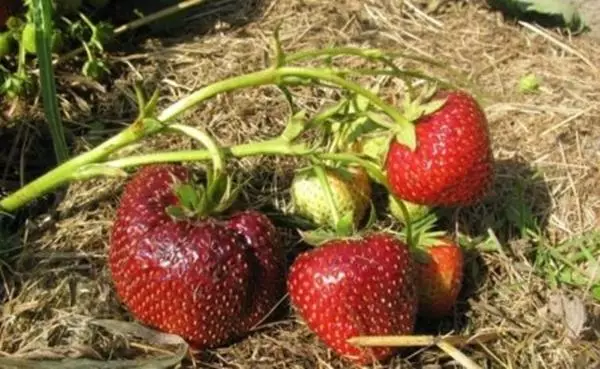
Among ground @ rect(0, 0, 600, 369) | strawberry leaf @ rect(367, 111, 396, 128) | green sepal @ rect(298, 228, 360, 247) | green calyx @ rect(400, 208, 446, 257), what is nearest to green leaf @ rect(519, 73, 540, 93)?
ground @ rect(0, 0, 600, 369)

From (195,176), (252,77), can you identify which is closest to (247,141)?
(195,176)

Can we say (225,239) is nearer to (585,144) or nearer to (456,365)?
(456,365)

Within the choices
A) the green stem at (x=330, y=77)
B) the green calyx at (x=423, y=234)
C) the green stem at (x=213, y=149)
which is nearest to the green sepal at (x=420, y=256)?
the green calyx at (x=423, y=234)

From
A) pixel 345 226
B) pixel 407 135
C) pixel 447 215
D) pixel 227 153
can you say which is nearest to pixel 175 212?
pixel 227 153

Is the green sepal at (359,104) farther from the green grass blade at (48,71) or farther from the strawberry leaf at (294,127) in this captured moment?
the green grass blade at (48,71)

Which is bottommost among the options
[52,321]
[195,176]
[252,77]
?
[52,321]

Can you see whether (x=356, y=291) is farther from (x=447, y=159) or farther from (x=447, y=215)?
(x=447, y=215)

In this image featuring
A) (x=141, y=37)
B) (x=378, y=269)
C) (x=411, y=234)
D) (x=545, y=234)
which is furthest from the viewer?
(x=141, y=37)
